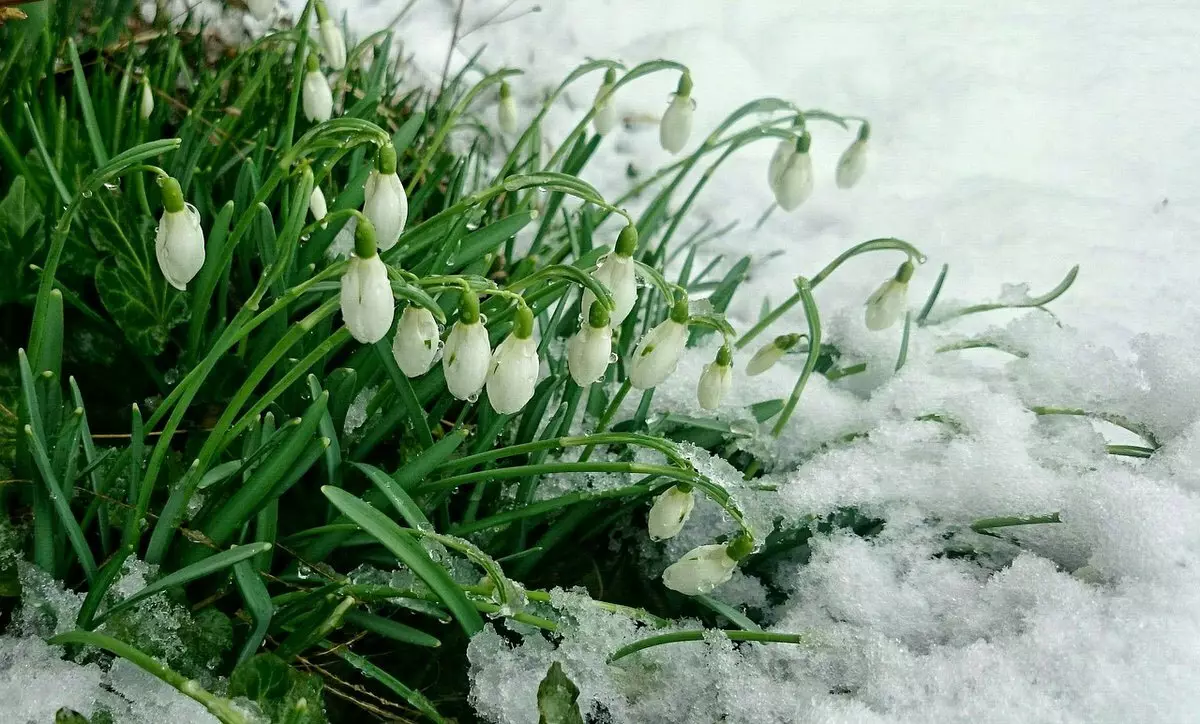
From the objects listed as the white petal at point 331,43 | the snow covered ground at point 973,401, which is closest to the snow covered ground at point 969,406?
the snow covered ground at point 973,401

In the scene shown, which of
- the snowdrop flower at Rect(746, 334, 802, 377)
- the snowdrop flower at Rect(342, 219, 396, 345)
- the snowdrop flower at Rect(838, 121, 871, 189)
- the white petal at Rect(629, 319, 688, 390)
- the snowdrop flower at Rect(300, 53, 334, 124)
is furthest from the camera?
the snowdrop flower at Rect(838, 121, 871, 189)

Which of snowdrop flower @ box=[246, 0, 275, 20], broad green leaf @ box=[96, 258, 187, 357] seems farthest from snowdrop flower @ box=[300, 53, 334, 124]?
broad green leaf @ box=[96, 258, 187, 357]

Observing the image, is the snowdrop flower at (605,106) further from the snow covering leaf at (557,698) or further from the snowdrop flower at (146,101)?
the snow covering leaf at (557,698)

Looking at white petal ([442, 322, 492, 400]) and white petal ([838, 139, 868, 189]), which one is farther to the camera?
white petal ([838, 139, 868, 189])

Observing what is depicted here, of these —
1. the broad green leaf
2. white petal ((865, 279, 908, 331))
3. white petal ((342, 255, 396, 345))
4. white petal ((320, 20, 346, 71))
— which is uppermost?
white petal ((320, 20, 346, 71))

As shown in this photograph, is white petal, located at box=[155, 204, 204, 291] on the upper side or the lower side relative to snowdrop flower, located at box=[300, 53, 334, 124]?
lower

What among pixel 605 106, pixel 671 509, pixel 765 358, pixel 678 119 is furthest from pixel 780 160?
pixel 671 509

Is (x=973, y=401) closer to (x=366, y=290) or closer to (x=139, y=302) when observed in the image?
(x=366, y=290)

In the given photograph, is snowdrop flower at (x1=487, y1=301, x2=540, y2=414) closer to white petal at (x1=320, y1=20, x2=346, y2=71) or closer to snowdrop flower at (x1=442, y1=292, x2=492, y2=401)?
snowdrop flower at (x1=442, y1=292, x2=492, y2=401)
